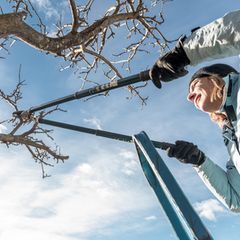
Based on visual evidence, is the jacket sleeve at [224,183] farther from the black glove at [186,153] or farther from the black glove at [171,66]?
the black glove at [171,66]

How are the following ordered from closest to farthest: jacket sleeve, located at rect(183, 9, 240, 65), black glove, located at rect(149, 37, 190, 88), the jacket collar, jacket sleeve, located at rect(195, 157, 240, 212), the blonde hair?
1. jacket sleeve, located at rect(183, 9, 240, 65)
2. black glove, located at rect(149, 37, 190, 88)
3. the jacket collar
4. the blonde hair
5. jacket sleeve, located at rect(195, 157, 240, 212)

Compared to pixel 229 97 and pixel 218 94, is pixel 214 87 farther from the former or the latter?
pixel 229 97

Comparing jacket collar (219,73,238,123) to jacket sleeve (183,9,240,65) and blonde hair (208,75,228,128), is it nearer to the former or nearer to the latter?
blonde hair (208,75,228,128)

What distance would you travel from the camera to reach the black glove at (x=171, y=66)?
6.73ft

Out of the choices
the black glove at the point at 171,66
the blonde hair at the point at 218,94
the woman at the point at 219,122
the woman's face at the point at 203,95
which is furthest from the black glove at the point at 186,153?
the black glove at the point at 171,66

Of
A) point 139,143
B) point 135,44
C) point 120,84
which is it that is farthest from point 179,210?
point 135,44

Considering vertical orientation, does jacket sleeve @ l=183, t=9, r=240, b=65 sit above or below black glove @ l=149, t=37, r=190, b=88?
below

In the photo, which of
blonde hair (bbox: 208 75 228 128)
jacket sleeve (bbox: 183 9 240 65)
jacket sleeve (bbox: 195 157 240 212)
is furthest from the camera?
jacket sleeve (bbox: 195 157 240 212)

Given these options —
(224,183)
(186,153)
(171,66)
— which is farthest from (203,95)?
(224,183)

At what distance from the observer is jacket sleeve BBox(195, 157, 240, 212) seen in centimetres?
282

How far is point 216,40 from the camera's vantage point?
5.61 feet

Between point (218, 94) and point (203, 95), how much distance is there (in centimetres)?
10

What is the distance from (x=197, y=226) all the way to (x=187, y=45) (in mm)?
872

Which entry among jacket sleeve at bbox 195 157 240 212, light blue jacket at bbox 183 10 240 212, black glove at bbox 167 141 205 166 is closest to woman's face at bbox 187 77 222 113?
light blue jacket at bbox 183 10 240 212
